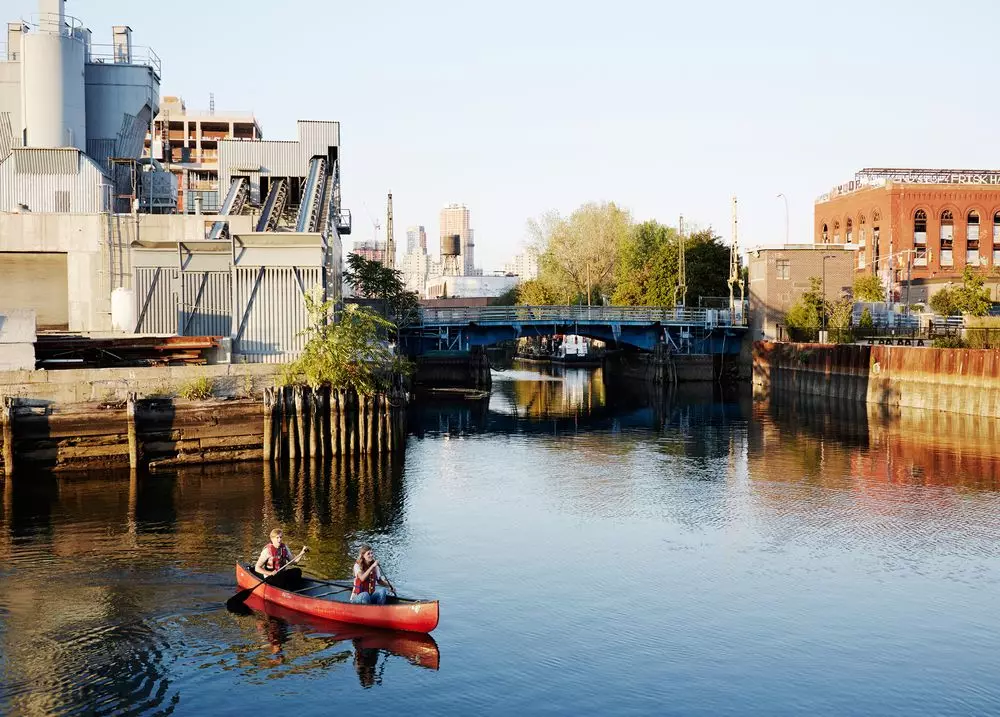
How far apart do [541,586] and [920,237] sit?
133 metres

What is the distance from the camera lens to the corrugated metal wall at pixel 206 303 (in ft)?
188

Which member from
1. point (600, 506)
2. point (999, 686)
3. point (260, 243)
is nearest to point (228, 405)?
point (260, 243)

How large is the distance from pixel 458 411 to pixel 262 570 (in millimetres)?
57668

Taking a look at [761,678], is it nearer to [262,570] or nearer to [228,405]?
[262,570]

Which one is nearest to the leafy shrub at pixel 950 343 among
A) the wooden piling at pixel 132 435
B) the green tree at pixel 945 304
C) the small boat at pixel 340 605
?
the green tree at pixel 945 304

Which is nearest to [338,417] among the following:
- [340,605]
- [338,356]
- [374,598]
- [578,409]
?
[338,356]

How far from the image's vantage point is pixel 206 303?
188 ft

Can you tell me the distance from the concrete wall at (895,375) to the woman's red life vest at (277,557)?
5395 cm

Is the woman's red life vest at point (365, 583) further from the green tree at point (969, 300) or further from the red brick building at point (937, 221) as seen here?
the red brick building at point (937, 221)

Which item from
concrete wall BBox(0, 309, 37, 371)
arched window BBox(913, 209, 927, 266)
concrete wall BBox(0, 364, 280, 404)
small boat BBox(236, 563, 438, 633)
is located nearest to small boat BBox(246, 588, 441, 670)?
small boat BBox(236, 563, 438, 633)

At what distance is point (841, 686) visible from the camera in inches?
949

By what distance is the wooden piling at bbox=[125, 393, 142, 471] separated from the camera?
48.4 m

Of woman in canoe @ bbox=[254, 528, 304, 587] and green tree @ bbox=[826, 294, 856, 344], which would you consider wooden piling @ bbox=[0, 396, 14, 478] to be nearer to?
woman in canoe @ bbox=[254, 528, 304, 587]

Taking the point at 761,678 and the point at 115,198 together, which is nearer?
the point at 761,678
